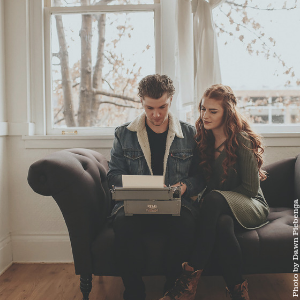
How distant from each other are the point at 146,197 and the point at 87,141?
100 centimetres

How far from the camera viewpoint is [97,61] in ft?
7.88

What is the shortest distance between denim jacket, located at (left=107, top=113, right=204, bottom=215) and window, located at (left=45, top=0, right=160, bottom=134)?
0.59m

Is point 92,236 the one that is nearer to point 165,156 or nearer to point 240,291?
point 165,156

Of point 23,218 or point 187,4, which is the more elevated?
point 187,4

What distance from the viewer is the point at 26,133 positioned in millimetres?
2252

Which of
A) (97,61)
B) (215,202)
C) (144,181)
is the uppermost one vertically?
(97,61)

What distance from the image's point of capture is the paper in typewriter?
1.40m

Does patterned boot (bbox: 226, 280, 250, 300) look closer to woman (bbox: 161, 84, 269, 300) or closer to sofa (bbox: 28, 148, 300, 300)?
woman (bbox: 161, 84, 269, 300)

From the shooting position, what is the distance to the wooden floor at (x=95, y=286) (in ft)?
5.85

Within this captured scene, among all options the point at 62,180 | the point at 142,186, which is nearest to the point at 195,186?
the point at 142,186

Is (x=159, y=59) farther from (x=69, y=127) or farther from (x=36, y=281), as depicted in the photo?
(x=36, y=281)

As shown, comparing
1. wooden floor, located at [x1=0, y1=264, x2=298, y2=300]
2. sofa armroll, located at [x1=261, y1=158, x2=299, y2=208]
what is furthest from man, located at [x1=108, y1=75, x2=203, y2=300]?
sofa armroll, located at [x1=261, y1=158, x2=299, y2=208]

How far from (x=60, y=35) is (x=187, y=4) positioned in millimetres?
954

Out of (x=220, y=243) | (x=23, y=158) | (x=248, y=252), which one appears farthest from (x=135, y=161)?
(x=23, y=158)
